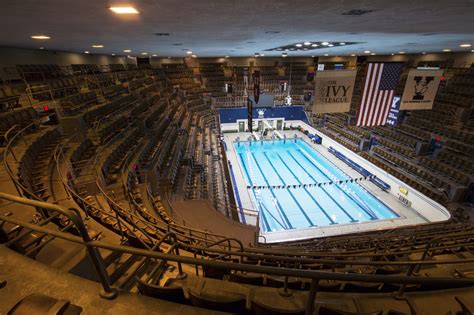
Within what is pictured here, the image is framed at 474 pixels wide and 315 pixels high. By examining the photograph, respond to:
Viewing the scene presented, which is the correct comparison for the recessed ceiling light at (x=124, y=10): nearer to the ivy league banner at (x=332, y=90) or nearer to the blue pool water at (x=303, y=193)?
the ivy league banner at (x=332, y=90)

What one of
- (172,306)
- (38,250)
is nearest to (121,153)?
(38,250)

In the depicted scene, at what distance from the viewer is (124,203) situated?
6230 millimetres

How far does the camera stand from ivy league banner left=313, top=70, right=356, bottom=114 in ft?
20.0

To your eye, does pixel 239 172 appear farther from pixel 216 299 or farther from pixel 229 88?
pixel 216 299

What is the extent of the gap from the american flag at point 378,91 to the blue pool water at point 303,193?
23.3 feet

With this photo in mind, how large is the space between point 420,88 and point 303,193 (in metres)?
9.51

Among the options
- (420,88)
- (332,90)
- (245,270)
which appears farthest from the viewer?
(420,88)

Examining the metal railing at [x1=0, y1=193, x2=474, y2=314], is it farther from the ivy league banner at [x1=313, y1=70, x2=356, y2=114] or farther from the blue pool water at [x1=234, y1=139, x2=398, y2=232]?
the blue pool water at [x1=234, y1=139, x2=398, y2=232]

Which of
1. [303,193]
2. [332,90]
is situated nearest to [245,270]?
[332,90]

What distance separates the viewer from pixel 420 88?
6875mm

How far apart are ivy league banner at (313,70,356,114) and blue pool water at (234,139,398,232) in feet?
24.9

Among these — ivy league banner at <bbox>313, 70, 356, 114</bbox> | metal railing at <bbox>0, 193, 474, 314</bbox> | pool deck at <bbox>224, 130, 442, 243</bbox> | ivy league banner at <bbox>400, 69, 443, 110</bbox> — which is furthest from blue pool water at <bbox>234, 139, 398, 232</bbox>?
metal railing at <bbox>0, 193, 474, 314</bbox>

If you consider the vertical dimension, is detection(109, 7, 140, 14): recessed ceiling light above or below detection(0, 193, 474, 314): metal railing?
above

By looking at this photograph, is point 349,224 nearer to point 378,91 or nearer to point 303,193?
point 303,193
